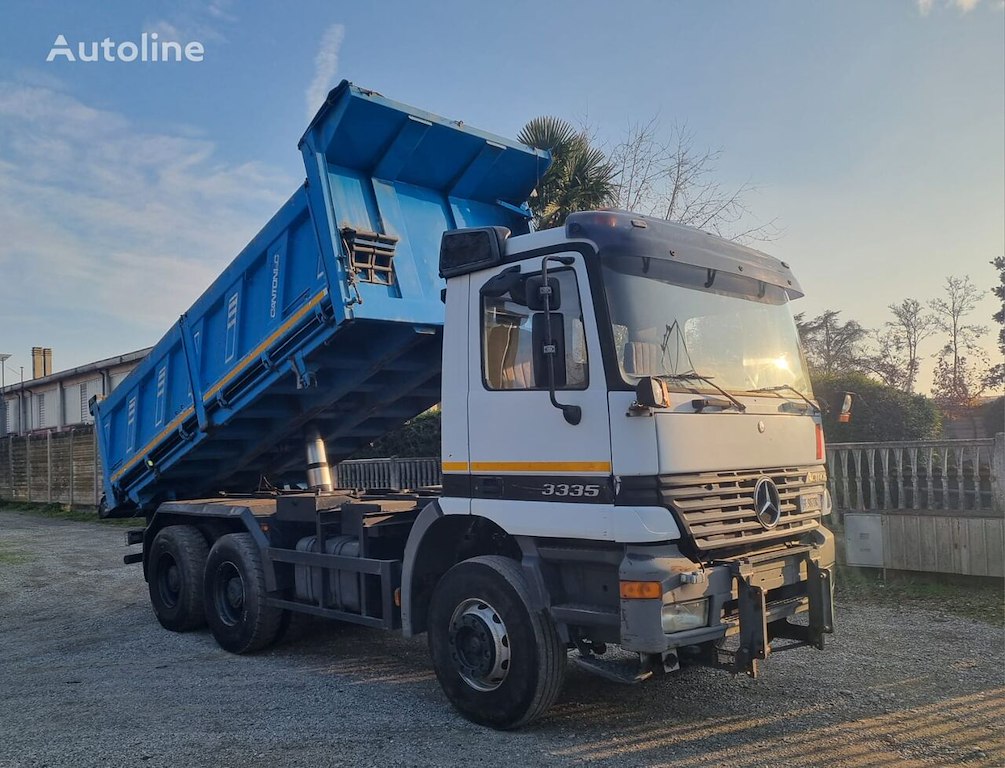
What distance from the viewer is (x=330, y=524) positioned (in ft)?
21.5

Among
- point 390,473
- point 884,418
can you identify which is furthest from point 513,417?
point 390,473

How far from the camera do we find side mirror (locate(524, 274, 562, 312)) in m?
4.46

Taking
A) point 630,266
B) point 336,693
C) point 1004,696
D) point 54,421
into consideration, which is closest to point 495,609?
point 336,693

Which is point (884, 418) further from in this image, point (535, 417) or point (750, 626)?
point (535, 417)

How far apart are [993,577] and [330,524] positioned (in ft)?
20.7

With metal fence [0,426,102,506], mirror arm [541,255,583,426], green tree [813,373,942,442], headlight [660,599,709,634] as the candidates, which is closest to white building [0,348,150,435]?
metal fence [0,426,102,506]

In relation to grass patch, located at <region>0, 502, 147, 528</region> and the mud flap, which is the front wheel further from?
grass patch, located at <region>0, 502, 147, 528</region>

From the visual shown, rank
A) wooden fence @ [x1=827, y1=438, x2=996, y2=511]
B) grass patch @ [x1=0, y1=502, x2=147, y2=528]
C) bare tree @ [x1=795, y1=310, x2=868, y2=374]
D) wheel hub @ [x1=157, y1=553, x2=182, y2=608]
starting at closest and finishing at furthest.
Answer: wheel hub @ [x1=157, y1=553, x2=182, y2=608] → wooden fence @ [x1=827, y1=438, x2=996, y2=511] → grass patch @ [x1=0, y1=502, x2=147, y2=528] → bare tree @ [x1=795, y1=310, x2=868, y2=374]

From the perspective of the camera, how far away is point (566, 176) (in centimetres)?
1292

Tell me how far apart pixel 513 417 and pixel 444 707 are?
1.98m

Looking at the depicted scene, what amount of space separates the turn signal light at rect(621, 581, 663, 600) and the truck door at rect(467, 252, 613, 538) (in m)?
0.31

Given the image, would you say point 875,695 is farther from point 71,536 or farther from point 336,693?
point 71,536

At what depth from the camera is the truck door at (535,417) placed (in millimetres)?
4566

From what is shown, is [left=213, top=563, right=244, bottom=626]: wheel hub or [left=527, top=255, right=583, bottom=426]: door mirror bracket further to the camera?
[left=213, top=563, right=244, bottom=626]: wheel hub
